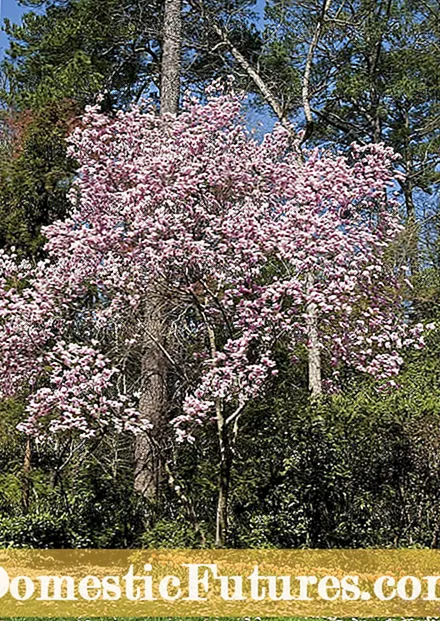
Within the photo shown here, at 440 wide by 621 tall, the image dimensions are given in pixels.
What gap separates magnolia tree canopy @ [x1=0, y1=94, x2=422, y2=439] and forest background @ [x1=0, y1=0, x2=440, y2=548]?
1.97ft

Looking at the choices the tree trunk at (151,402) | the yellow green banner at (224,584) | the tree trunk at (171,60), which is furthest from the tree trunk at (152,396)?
the tree trunk at (171,60)

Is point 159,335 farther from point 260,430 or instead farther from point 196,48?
point 196,48

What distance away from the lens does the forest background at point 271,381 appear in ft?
23.1

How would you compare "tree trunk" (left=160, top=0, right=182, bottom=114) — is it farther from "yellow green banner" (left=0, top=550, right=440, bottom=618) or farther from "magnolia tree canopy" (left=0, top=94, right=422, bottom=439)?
"yellow green banner" (left=0, top=550, right=440, bottom=618)

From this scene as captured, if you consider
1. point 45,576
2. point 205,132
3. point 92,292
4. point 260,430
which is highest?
point 205,132

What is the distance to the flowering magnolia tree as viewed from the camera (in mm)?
6898

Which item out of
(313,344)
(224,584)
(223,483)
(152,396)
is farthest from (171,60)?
(224,584)

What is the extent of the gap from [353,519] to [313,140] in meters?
11.4

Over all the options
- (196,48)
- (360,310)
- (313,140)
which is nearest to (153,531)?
(360,310)

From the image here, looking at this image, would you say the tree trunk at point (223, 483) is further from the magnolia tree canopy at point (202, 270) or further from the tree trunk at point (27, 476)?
the tree trunk at point (27, 476)

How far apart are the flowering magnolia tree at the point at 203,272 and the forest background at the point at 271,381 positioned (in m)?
0.58

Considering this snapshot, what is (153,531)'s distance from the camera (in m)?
7.36

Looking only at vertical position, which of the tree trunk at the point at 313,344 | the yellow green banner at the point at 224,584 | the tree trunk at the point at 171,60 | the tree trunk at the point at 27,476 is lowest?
→ the yellow green banner at the point at 224,584

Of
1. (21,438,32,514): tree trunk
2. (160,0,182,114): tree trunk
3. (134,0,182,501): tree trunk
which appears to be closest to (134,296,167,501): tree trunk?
(134,0,182,501): tree trunk
